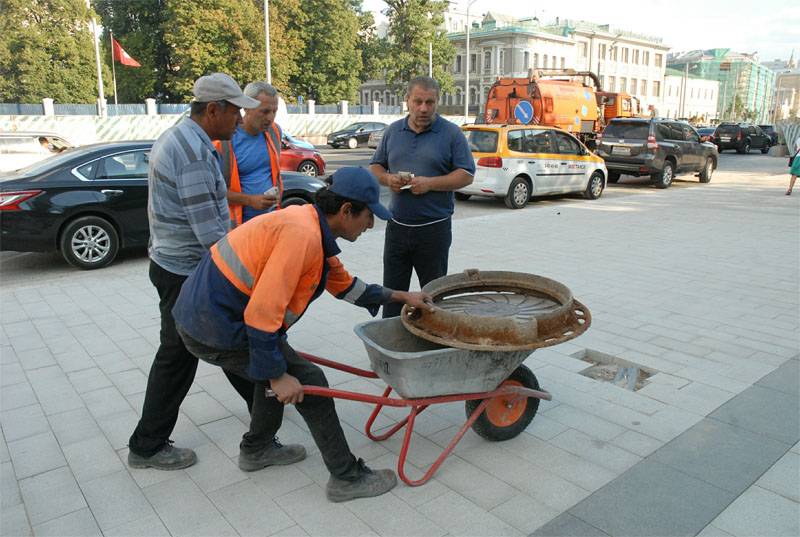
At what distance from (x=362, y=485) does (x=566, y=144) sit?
481 inches

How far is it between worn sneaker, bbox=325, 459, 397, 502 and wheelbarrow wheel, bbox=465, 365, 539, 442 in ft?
2.08

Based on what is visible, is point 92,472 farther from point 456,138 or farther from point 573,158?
point 573,158

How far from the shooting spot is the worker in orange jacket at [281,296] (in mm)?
2570

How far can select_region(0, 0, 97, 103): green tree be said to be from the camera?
41.3 m

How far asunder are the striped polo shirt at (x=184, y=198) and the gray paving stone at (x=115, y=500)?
109cm

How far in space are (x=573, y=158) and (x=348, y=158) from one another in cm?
1369

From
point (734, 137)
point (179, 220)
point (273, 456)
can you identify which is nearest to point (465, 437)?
point (273, 456)

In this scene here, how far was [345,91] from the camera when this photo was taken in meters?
54.1

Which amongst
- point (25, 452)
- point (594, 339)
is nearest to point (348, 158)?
point (594, 339)

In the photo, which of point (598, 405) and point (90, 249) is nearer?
point (598, 405)

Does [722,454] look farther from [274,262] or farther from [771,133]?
[771,133]

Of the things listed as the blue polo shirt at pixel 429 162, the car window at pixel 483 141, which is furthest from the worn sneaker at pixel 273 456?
the car window at pixel 483 141

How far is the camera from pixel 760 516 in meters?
2.93

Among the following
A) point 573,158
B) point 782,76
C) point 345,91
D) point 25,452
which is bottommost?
point 25,452
